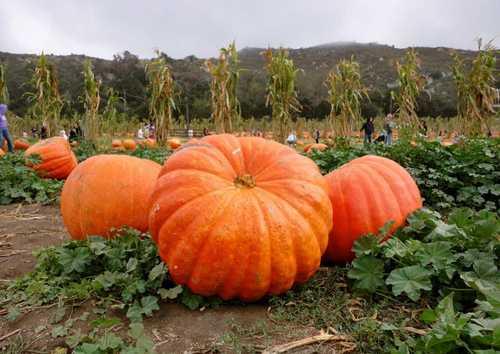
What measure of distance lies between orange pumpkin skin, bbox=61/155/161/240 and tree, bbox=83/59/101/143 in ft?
28.8

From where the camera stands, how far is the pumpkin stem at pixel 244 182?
2043 mm

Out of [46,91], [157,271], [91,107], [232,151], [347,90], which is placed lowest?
[157,271]

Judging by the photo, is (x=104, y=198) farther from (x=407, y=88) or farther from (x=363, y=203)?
(x=407, y=88)

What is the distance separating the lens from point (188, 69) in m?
72.8

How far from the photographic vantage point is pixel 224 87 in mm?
10383

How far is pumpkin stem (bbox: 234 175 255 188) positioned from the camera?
6.70 feet

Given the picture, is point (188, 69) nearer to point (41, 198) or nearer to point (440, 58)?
point (440, 58)

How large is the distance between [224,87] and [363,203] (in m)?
8.48

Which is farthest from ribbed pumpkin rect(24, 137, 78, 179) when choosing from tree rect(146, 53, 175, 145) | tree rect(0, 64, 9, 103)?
tree rect(0, 64, 9, 103)

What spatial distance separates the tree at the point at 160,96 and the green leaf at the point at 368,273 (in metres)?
10.6

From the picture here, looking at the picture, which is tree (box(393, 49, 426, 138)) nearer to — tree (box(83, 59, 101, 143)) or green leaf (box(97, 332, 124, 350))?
tree (box(83, 59, 101, 143))

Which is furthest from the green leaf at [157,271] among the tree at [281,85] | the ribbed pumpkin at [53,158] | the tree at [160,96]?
the tree at [160,96]

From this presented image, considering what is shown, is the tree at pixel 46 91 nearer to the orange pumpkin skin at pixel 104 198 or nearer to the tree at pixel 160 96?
the tree at pixel 160 96

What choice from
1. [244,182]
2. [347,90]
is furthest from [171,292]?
[347,90]
